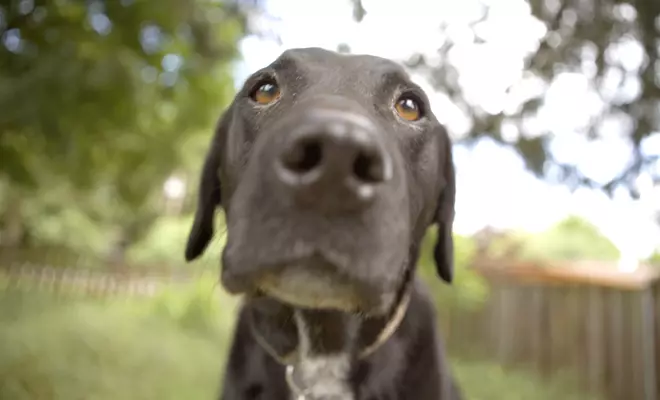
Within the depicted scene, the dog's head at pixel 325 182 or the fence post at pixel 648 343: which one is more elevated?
the dog's head at pixel 325 182

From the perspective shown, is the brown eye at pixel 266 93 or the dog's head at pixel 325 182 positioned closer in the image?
the dog's head at pixel 325 182

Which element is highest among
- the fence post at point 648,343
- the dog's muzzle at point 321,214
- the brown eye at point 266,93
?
the brown eye at point 266,93

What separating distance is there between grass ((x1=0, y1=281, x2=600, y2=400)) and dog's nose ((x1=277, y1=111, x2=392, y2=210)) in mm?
2433

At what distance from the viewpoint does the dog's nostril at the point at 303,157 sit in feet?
3.68

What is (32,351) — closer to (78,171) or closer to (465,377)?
(78,171)

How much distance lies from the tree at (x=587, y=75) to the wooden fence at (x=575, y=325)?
7.63ft

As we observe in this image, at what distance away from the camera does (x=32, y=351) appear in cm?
389

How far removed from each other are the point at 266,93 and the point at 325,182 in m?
0.70

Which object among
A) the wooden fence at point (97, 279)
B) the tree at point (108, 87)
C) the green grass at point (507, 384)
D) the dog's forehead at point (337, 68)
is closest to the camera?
the dog's forehead at point (337, 68)

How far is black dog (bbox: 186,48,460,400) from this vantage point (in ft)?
3.77

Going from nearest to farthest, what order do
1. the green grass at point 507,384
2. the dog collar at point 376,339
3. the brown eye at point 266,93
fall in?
the brown eye at point 266,93, the dog collar at point 376,339, the green grass at point 507,384

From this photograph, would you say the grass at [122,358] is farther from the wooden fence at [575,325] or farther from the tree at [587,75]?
the tree at [587,75]

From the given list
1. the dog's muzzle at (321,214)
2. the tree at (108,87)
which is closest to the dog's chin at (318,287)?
the dog's muzzle at (321,214)

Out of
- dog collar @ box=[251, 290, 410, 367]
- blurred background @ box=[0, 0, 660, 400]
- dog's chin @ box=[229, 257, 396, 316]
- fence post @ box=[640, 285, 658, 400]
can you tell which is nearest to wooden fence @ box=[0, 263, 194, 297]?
blurred background @ box=[0, 0, 660, 400]
